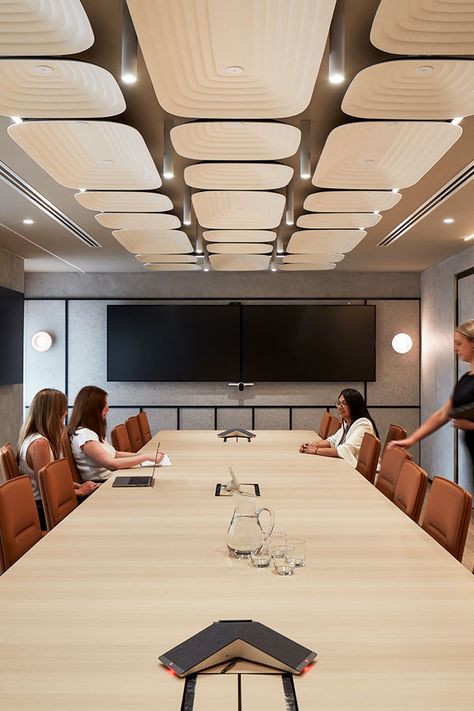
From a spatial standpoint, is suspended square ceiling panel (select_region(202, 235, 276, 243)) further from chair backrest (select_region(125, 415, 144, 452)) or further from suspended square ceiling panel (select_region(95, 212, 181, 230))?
chair backrest (select_region(125, 415, 144, 452))

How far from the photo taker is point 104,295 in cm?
956

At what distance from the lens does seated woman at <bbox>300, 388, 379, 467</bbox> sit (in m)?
5.00

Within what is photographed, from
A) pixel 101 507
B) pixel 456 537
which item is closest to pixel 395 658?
pixel 456 537

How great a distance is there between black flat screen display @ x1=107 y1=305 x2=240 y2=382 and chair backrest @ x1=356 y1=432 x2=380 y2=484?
463cm

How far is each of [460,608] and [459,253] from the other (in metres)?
6.28

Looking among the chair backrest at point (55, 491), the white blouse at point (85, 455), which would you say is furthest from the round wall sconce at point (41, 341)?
the chair backrest at point (55, 491)

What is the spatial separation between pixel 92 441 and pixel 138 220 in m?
1.71

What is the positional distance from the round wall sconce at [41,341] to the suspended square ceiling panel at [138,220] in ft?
15.8

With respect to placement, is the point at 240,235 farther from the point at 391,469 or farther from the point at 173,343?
the point at 173,343

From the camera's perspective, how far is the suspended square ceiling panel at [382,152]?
10.00 ft

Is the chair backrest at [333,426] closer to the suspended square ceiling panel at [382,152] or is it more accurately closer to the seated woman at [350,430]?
the seated woman at [350,430]

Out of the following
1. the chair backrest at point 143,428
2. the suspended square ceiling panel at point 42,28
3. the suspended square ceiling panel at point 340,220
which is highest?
the suspended square ceiling panel at point 42,28

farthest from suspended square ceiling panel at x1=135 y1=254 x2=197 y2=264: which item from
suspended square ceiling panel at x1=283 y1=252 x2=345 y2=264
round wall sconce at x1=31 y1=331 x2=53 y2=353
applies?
round wall sconce at x1=31 y1=331 x2=53 y2=353

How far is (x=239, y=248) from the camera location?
19.7ft
